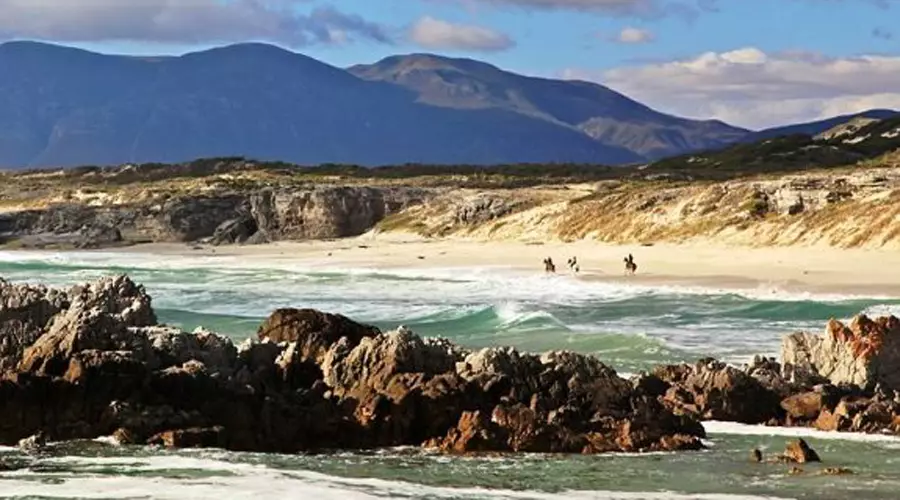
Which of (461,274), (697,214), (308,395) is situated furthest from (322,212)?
(308,395)

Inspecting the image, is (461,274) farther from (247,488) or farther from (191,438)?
(247,488)

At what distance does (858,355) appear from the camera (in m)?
20.6

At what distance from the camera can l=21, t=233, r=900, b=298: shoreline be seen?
46.4 metres

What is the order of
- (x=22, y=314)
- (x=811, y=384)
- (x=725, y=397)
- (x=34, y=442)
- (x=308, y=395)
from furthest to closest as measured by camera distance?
(x=811, y=384) → (x=22, y=314) → (x=725, y=397) → (x=308, y=395) → (x=34, y=442)

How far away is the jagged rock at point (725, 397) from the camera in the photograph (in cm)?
1942

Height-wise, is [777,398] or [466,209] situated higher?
[466,209]

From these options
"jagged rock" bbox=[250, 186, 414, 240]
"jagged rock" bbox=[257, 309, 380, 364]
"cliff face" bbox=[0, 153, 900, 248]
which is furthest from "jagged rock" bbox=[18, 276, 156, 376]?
"jagged rock" bbox=[250, 186, 414, 240]

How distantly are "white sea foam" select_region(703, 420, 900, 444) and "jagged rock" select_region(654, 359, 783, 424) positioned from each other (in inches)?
10.0

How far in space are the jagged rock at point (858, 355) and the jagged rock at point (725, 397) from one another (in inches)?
51.0

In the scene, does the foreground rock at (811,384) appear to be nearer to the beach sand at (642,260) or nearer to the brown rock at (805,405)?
the brown rock at (805,405)

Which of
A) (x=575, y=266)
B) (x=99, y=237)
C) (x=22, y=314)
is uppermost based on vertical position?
(x=22, y=314)

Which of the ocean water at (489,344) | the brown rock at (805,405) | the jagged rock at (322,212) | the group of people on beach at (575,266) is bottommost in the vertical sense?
the ocean water at (489,344)

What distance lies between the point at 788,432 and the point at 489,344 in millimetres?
12221

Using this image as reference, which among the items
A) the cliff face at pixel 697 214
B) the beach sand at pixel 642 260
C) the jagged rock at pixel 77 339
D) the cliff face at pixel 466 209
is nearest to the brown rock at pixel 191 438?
the jagged rock at pixel 77 339
